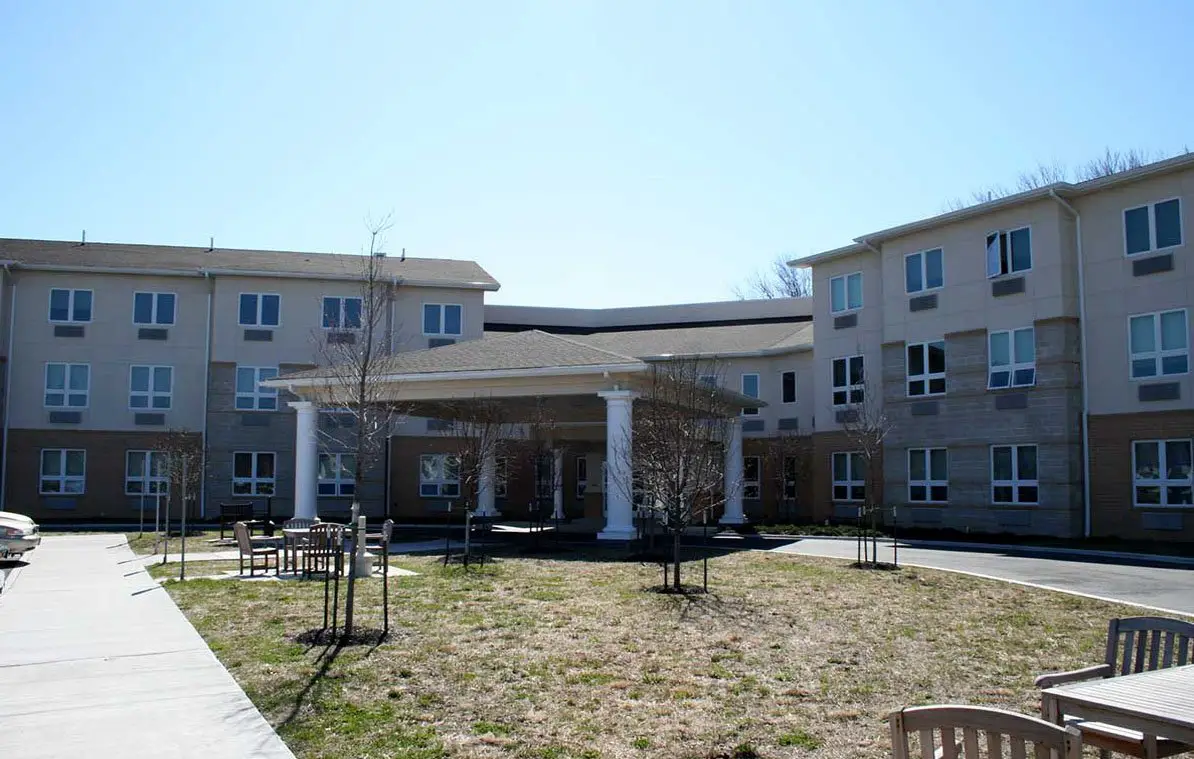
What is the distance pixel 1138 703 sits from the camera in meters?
4.27

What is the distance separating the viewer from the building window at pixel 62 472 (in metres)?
34.7

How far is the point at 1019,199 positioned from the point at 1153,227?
336 centimetres

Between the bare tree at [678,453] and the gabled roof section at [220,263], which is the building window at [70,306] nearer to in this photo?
the gabled roof section at [220,263]

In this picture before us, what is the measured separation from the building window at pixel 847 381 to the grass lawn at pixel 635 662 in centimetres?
1711

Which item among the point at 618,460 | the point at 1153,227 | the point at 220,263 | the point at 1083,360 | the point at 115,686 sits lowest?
the point at 115,686

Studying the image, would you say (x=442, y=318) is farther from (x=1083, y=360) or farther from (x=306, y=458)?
(x=1083, y=360)

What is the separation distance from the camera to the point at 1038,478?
2597 centimetres

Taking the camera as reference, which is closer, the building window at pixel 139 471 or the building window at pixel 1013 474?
the building window at pixel 1013 474

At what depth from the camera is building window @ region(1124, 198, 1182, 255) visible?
24.0 meters

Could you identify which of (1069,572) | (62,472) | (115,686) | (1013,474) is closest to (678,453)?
(1069,572)

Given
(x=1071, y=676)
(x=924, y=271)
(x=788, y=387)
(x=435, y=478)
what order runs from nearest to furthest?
(x=1071, y=676), (x=924, y=271), (x=788, y=387), (x=435, y=478)

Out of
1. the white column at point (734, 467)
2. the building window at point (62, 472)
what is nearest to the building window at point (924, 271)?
the white column at point (734, 467)

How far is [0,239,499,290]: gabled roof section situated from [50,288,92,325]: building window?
3.07ft

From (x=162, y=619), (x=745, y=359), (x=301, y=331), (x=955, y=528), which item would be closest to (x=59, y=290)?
(x=301, y=331)
